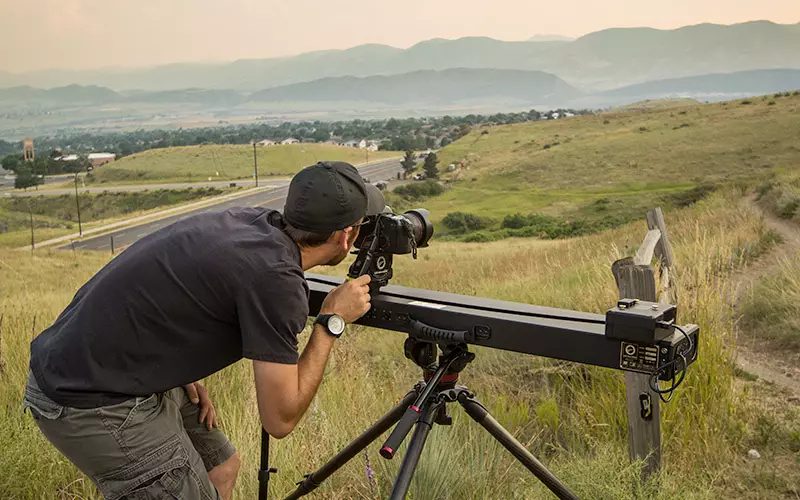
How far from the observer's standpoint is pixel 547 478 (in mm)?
2010

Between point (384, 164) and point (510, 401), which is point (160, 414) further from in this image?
point (384, 164)

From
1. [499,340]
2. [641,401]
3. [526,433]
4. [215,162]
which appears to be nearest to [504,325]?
[499,340]

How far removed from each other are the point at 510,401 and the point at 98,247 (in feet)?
190

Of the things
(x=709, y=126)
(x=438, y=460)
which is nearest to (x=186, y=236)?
(x=438, y=460)

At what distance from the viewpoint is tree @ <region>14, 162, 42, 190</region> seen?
108312 millimetres

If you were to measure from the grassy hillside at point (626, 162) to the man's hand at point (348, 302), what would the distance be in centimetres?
3604

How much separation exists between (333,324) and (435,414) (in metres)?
0.43

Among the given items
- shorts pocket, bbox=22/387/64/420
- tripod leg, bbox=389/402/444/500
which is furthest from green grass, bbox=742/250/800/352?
shorts pocket, bbox=22/387/64/420

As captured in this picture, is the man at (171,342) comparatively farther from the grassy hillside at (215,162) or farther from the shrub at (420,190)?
the grassy hillside at (215,162)

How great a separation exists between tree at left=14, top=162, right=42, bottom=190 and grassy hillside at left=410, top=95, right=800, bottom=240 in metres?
72.0

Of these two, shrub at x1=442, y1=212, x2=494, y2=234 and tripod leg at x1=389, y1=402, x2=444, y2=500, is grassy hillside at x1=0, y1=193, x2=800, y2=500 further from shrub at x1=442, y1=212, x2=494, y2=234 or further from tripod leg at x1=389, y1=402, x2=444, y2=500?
shrub at x1=442, y1=212, x2=494, y2=234

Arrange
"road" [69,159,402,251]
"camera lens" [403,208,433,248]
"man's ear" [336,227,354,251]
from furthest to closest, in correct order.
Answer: "road" [69,159,402,251], "camera lens" [403,208,433,248], "man's ear" [336,227,354,251]

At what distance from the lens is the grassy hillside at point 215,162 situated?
313 feet

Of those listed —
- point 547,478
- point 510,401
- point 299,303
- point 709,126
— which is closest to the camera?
point 299,303
